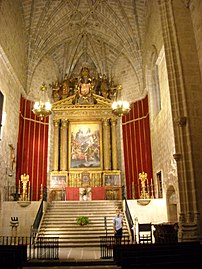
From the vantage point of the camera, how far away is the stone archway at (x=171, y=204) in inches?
512

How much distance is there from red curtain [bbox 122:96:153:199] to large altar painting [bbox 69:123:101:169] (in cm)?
207

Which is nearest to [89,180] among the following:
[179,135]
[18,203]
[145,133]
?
[145,133]

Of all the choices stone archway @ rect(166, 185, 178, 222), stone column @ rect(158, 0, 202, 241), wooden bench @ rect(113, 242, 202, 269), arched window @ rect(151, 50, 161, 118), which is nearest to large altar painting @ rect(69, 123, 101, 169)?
arched window @ rect(151, 50, 161, 118)

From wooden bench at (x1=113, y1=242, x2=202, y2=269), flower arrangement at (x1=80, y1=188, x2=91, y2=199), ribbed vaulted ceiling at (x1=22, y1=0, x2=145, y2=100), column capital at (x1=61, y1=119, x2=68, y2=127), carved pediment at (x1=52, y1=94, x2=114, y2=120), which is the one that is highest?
ribbed vaulted ceiling at (x1=22, y1=0, x2=145, y2=100)

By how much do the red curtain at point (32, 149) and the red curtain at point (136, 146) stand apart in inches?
225

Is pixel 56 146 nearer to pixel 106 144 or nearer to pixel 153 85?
pixel 106 144

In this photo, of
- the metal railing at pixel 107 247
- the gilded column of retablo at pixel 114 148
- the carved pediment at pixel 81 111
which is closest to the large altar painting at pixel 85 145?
the carved pediment at pixel 81 111

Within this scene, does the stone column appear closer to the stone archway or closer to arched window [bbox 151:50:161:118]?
the stone archway

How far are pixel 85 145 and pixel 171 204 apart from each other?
8.79 m

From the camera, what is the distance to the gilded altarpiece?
19.3 metres

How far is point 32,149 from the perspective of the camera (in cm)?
1920

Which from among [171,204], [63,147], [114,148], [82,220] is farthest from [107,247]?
[63,147]

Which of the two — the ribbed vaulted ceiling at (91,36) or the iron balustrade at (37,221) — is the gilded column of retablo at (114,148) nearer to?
the ribbed vaulted ceiling at (91,36)

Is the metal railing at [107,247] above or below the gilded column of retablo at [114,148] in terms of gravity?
below
